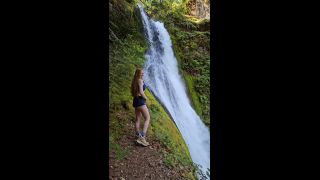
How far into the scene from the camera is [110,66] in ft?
16.4

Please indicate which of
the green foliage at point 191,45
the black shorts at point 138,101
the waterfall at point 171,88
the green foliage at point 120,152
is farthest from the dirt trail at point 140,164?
the green foliage at point 191,45

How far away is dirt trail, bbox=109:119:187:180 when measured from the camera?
470 centimetres

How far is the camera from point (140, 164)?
187 inches

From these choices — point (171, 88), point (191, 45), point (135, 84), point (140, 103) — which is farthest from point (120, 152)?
point (191, 45)

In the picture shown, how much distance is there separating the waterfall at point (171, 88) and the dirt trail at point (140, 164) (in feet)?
1.20

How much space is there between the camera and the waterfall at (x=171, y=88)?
5062 mm

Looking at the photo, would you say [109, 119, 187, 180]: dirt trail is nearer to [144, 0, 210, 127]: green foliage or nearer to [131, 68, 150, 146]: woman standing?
[131, 68, 150, 146]: woman standing

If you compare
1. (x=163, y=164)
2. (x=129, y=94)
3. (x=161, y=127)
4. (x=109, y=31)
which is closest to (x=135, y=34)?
(x=109, y=31)

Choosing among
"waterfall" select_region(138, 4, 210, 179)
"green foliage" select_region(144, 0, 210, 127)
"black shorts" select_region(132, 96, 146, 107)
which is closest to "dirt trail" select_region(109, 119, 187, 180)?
"black shorts" select_region(132, 96, 146, 107)

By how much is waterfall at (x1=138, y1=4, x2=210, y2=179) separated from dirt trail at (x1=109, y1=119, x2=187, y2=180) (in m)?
0.37

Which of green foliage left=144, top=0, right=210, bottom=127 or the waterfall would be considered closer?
the waterfall

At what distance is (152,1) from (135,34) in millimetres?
520

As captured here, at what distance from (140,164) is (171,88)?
1.10 m

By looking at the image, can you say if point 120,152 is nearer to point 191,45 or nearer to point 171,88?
point 171,88
